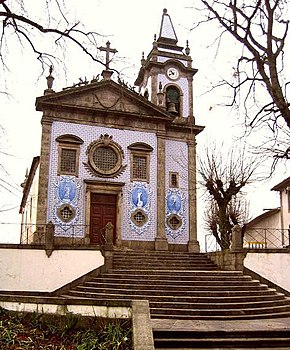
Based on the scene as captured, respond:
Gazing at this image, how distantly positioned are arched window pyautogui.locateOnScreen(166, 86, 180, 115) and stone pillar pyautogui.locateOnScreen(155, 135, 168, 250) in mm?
2431

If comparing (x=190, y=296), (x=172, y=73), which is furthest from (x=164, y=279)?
(x=172, y=73)

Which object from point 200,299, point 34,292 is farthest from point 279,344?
point 34,292

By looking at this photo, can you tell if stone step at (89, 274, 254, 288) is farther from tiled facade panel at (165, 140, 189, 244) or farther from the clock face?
the clock face

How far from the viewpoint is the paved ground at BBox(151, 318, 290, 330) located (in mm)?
9523

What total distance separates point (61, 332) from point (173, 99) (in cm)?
1971

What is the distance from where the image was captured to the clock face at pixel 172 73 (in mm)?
25812

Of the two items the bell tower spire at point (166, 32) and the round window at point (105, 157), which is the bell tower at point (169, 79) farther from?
the round window at point (105, 157)

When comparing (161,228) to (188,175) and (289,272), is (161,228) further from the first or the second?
(289,272)

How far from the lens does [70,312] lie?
7961mm

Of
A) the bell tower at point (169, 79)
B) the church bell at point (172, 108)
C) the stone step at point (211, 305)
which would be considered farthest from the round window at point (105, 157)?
the stone step at point (211, 305)

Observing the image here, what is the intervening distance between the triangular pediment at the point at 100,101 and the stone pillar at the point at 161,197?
1617mm

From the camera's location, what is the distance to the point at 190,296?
43.5ft

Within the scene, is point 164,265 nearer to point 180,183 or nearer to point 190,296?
point 190,296

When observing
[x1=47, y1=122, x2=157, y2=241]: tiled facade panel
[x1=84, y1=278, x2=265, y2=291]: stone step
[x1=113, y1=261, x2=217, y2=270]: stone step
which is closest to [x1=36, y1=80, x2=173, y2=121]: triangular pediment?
[x1=47, y1=122, x2=157, y2=241]: tiled facade panel
